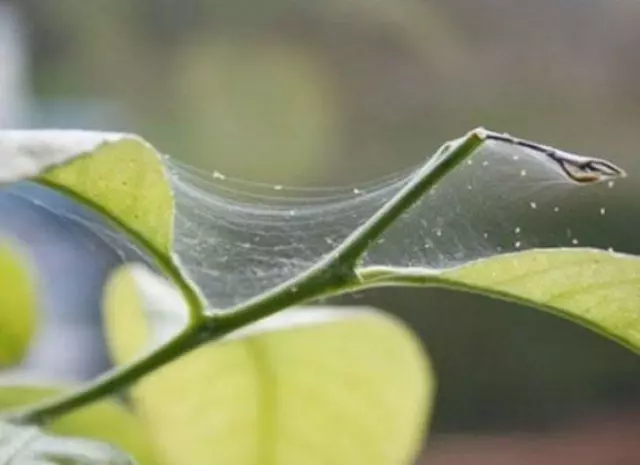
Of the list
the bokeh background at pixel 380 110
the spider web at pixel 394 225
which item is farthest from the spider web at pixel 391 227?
the bokeh background at pixel 380 110

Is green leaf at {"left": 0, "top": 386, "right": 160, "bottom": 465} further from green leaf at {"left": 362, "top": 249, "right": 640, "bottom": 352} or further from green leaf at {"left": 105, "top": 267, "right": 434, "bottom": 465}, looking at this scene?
green leaf at {"left": 362, "top": 249, "right": 640, "bottom": 352}

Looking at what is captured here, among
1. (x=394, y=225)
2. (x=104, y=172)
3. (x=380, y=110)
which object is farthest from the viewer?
(x=380, y=110)

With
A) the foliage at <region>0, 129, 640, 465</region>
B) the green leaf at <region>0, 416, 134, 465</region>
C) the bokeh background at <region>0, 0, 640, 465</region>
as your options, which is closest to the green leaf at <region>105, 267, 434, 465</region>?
the foliage at <region>0, 129, 640, 465</region>

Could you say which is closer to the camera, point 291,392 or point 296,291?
point 296,291

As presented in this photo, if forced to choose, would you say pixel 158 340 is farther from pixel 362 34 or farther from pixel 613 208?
pixel 362 34

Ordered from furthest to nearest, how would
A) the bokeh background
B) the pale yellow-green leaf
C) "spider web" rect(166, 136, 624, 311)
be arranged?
the bokeh background
"spider web" rect(166, 136, 624, 311)
the pale yellow-green leaf

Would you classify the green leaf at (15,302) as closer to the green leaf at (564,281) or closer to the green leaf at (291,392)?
the green leaf at (291,392)

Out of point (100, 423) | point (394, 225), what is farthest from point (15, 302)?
point (394, 225)

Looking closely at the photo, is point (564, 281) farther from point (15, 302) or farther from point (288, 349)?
point (15, 302)
